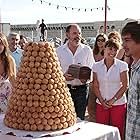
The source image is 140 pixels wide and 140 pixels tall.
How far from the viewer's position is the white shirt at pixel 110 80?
4.19m

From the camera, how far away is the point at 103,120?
418 centimetres

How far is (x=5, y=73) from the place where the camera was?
329cm

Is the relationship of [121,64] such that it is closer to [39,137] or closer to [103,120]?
[103,120]

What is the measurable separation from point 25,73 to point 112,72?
82.2 inches

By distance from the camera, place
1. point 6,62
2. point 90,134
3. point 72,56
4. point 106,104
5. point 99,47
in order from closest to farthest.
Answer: point 90,134 → point 6,62 → point 106,104 → point 72,56 → point 99,47

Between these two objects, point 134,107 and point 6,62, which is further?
point 6,62

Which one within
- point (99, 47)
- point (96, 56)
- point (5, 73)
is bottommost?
point (5, 73)

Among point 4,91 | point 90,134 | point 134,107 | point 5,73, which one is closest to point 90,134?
point 90,134

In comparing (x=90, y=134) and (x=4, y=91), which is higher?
(x=4, y=91)

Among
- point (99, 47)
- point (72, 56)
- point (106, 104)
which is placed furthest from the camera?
point (99, 47)

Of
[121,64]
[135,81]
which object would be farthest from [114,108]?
[135,81]

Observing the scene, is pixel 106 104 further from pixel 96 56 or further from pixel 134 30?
pixel 134 30

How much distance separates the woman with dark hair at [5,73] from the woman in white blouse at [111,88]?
4.12 ft

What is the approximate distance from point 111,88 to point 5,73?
4.63 ft
